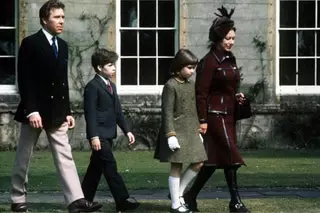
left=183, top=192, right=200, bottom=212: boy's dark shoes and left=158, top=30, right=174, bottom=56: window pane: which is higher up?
left=158, top=30, right=174, bottom=56: window pane

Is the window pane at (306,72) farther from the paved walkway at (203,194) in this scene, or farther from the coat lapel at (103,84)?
the coat lapel at (103,84)

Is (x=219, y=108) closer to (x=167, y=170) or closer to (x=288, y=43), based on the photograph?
(x=167, y=170)

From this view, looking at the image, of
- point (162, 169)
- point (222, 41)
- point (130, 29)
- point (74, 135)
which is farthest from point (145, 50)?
point (222, 41)

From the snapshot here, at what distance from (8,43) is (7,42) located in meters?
0.03

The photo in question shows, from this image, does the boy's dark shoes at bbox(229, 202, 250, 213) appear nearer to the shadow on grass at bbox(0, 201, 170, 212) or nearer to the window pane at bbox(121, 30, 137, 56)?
the shadow on grass at bbox(0, 201, 170, 212)

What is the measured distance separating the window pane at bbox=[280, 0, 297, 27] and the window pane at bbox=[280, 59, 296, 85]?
2.20 ft

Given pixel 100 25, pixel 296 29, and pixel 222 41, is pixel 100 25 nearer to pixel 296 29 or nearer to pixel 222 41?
pixel 296 29

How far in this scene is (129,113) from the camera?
54.8ft

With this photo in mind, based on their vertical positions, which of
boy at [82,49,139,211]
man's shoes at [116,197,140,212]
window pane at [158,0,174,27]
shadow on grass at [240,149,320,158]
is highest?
window pane at [158,0,174,27]

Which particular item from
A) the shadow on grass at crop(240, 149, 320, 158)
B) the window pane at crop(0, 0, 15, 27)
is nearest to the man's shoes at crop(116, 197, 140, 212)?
the shadow on grass at crop(240, 149, 320, 158)

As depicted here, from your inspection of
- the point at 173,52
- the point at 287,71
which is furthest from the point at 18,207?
the point at 287,71

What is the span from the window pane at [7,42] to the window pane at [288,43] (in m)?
4.82

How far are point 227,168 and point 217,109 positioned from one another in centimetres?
57

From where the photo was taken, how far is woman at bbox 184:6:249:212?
29.4 feet
